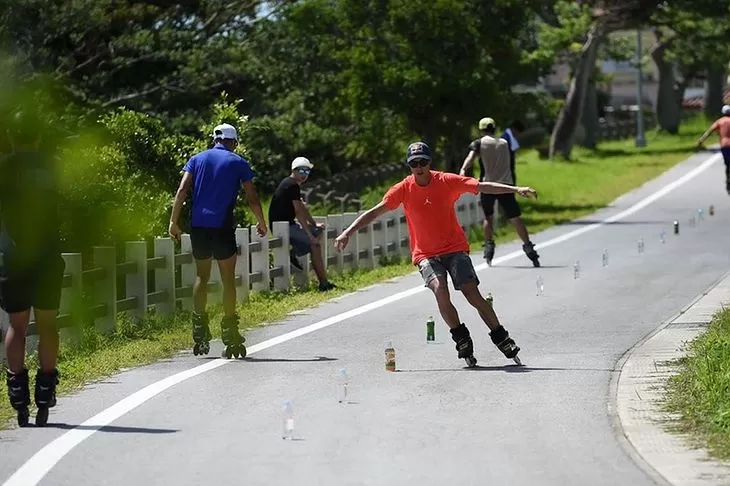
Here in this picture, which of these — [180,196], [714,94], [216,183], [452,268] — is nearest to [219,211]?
[216,183]

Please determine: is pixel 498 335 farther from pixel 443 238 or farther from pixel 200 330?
pixel 200 330

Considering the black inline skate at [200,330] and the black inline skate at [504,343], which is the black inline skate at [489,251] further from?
the black inline skate at [504,343]

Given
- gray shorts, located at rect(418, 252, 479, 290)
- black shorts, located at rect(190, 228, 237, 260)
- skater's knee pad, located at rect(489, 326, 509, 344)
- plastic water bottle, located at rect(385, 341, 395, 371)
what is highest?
black shorts, located at rect(190, 228, 237, 260)

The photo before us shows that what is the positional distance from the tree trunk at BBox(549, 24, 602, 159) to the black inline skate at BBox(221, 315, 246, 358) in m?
43.5

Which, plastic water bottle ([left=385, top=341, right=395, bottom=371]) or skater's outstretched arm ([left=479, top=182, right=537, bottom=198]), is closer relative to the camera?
plastic water bottle ([left=385, top=341, right=395, bottom=371])

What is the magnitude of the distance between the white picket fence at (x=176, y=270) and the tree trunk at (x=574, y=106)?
32944 mm

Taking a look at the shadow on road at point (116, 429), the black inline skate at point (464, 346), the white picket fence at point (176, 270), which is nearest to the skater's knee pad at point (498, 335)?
the black inline skate at point (464, 346)

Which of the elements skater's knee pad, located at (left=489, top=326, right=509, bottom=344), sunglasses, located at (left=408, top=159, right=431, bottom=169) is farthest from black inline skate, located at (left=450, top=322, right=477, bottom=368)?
sunglasses, located at (left=408, top=159, right=431, bottom=169)

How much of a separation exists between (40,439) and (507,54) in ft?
87.0

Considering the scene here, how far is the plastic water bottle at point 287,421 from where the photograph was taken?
33.4ft

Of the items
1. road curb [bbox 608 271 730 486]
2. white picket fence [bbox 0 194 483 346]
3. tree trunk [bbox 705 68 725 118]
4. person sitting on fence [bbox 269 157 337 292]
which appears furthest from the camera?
tree trunk [bbox 705 68 725 118]

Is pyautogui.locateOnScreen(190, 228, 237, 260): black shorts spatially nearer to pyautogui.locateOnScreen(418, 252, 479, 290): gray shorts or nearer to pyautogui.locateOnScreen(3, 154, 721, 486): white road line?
pyautogui.locateOnScreen(3, 154, 721, 486): white road line

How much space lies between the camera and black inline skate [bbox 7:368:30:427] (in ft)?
37.0

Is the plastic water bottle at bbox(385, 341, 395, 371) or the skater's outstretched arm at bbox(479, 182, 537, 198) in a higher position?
the skater's outstretched arm at bbox(479, 182, 537, 198)
